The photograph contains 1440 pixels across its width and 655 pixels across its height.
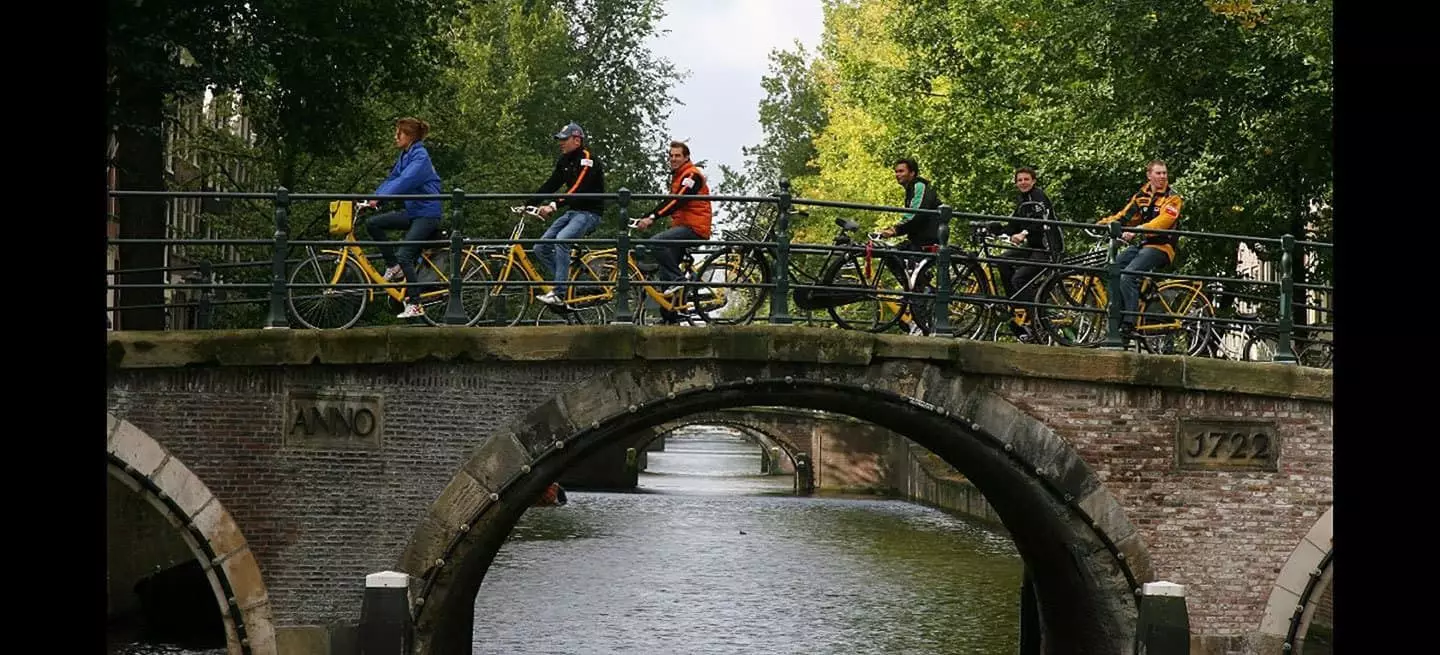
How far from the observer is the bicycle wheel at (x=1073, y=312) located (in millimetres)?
12648

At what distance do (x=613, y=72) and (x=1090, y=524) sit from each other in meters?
35.3

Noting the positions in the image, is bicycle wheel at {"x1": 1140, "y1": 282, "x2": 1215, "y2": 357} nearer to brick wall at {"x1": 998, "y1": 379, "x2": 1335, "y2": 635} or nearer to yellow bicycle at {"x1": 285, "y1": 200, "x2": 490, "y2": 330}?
brick wall at {"x1": 998, "y1": 379, "x2": 1335, "y2": 635}

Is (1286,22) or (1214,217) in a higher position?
(1286,22)

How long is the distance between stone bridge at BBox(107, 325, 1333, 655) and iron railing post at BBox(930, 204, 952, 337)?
18cm

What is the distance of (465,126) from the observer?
1318 inches

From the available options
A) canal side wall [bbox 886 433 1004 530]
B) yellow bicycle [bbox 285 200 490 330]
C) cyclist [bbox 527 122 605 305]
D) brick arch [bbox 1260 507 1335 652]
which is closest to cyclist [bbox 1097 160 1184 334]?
brick arch [bbox 1260 507 1335 652]

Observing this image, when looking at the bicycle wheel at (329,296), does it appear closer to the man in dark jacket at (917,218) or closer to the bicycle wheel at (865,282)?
the bicycle wheel at (865,282)

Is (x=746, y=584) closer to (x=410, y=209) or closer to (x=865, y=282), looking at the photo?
(x=865, y=282)

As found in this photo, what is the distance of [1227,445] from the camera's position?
12031mm

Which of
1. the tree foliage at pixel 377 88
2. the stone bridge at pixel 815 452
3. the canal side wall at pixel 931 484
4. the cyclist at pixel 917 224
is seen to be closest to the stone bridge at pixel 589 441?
the cyclist at pixel 917 224
